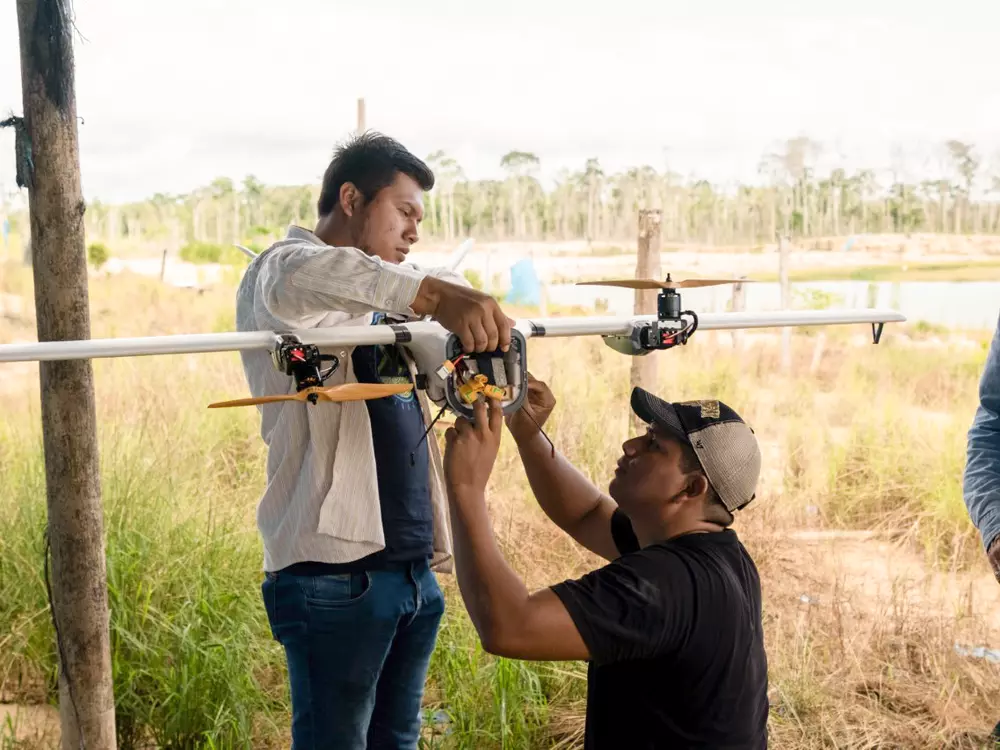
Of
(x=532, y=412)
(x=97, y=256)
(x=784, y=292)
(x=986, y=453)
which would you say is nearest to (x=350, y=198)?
(x=532, y=412)

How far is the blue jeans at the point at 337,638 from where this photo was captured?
6.16 feet

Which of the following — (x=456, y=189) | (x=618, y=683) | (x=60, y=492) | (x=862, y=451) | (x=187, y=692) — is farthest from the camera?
(x=456, y=189)

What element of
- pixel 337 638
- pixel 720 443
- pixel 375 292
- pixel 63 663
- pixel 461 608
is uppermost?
pixel 375 292

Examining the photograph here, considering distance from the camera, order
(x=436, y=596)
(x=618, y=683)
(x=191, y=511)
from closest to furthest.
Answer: (x=618, y=683)
(x=436, y=596)
(x=191, y=511)

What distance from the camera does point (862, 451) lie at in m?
6.32

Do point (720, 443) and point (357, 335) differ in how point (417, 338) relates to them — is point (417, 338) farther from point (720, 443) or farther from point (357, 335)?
point (720, 443)

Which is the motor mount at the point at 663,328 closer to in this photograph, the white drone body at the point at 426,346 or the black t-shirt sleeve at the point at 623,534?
the white drone body at the point at 426,346

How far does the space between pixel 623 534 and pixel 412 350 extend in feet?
2.05

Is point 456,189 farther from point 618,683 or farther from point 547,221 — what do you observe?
point 618,683

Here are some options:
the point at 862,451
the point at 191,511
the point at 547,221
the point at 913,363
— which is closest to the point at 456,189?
the point at 547,221

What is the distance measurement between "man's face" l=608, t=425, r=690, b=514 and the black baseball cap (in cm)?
3

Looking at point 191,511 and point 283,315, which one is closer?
point 283,315

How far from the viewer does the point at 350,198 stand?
2.06 metres

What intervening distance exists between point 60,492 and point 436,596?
0.93 meters
